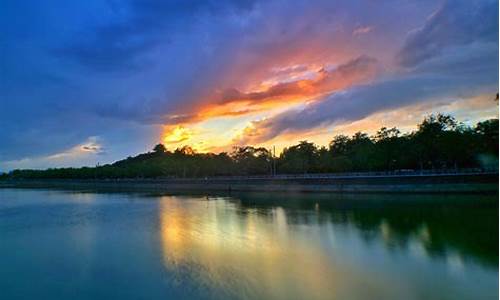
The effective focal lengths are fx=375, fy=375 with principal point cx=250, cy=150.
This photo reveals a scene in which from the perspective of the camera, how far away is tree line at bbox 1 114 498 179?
3756 centimetres

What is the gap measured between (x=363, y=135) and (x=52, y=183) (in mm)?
87799

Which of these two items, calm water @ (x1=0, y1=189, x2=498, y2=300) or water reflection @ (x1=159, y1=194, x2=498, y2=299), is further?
water reflection @ (x1=159, y1=194, x2=498, y2=299)

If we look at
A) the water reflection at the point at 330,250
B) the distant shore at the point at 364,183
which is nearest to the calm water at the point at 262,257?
the water reflection at the point at 330,250

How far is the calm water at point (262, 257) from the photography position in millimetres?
9555

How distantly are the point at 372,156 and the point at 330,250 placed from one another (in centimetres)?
3666

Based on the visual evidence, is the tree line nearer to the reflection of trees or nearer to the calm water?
the reflection of trees

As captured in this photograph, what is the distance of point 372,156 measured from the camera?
48.1 meters

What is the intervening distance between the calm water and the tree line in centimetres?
1643

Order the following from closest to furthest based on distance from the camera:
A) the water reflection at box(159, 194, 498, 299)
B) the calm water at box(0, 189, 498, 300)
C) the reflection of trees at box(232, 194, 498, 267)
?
1. the calm water at box(0, 189, 498, 300)
2. the water reflection at box(159, 194, 498, 299)
3. the reflection of trees at box(232, 194, 498, 267)

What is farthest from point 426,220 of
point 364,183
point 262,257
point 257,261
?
point 364,183

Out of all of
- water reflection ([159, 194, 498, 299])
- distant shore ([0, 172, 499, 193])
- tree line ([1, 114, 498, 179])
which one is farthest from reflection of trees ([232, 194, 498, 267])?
tree line ([1, 114, 498, 179])

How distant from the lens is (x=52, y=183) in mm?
107875

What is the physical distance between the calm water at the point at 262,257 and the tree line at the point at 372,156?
16431 millimetres

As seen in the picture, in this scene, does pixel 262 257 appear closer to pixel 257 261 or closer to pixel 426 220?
pixel 257 261
